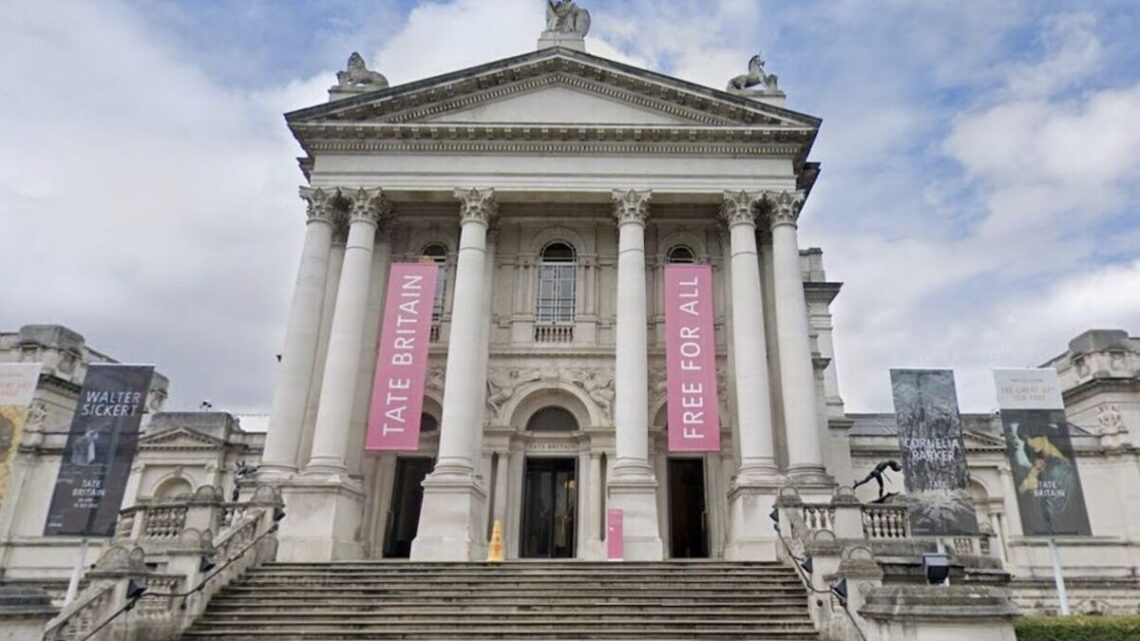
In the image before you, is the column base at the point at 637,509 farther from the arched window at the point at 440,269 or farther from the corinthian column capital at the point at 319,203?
the corinthian column capital at the point at 319,203

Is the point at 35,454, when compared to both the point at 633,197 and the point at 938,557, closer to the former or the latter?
the point at 633,197

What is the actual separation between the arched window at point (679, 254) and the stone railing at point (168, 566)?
490 inches

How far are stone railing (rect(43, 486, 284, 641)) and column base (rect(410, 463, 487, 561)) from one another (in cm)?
312

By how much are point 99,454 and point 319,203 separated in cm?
802

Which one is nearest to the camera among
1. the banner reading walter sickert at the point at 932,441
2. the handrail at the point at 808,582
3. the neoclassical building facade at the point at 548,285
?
the handrail at the point at 808,582

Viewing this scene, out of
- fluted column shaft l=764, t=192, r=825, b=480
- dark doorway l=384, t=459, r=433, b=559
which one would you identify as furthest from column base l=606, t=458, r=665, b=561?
dark doorway l=384, t=459, r=433, b=559

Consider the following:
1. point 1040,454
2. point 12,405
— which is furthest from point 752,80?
point 12,405

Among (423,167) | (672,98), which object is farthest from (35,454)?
(672,98)

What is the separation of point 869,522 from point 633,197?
994 centimetres

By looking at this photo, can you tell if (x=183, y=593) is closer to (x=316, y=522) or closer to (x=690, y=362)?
(x=316, y=522)

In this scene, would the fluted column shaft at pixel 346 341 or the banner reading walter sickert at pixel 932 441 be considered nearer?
the banner reading walter sickert at pixel 932 441

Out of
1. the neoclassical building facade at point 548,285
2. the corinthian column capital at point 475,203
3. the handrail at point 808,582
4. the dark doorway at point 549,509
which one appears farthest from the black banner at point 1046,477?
the corinthian column capital at point 475,203

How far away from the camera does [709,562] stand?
1423 centimetres

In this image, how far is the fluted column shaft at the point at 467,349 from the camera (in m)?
17.6
